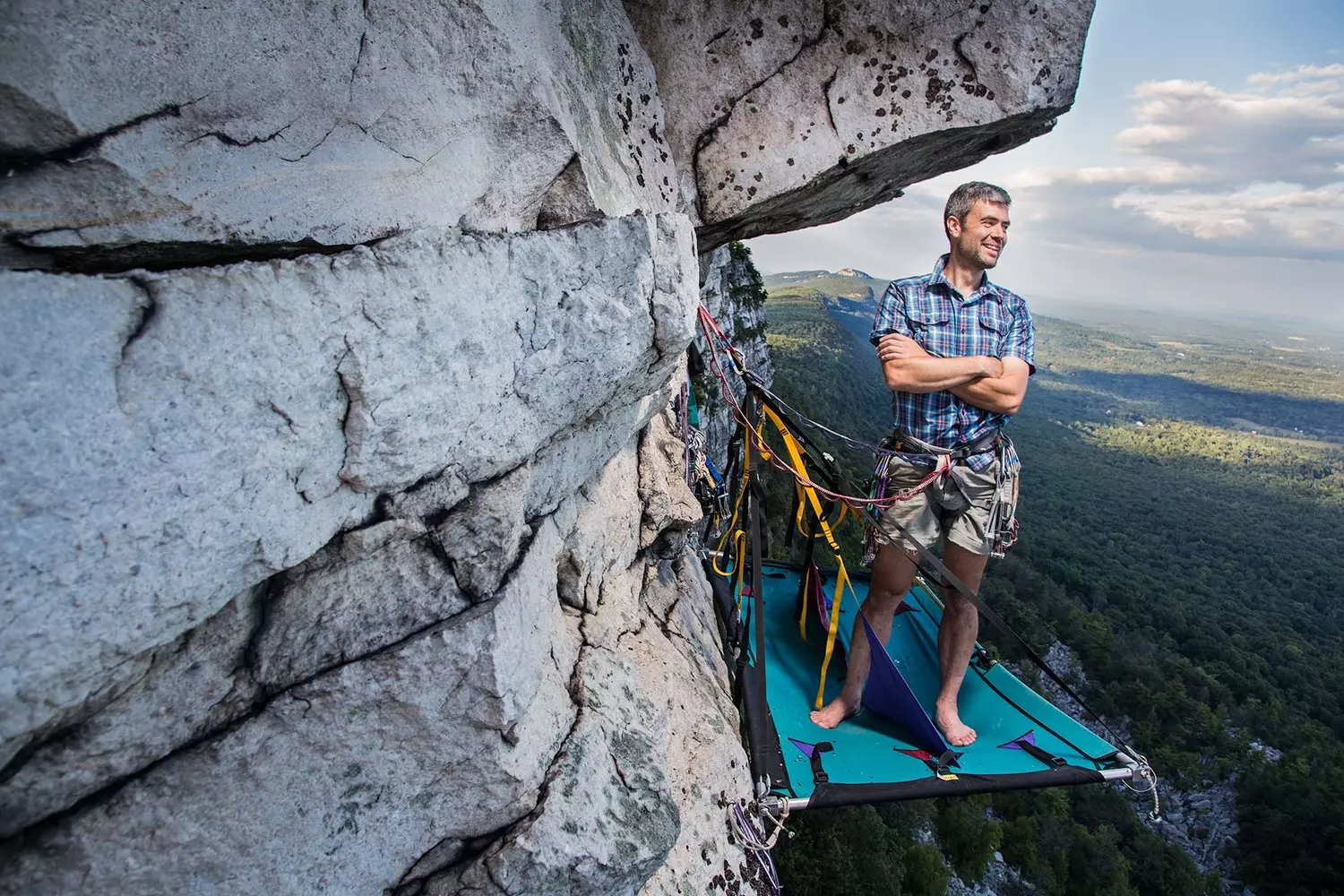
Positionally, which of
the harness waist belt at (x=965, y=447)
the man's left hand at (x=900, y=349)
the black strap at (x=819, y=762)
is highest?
the man's left hand at (x=900, y=349)

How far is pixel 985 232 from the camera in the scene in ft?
10.1

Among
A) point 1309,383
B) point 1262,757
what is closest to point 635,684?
point 1262,757

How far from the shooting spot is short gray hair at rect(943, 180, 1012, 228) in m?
3.12

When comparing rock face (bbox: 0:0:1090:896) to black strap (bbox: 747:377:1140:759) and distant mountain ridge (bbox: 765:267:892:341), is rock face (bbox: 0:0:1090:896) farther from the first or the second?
distant mountain ridge (bbox: 765:267:892:341)

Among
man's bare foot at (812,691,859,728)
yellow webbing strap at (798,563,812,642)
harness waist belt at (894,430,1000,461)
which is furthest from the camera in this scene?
yellow webbing strap at (798,563,812,642)

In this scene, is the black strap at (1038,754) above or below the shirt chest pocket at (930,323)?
below

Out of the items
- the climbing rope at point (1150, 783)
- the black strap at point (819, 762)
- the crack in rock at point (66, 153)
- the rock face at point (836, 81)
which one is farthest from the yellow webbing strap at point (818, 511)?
the crack in rock at point (66, 153)

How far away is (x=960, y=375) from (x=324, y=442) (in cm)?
253

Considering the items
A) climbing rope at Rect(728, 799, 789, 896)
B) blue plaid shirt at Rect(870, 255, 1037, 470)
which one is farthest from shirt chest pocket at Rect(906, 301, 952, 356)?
climbing rope at Rect(728, 799, 789, 896)

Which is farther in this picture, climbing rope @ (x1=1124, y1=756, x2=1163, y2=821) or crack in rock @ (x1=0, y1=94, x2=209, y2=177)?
climbing rope @ (x1=1124, y1=756, x2=1163, y2=821)

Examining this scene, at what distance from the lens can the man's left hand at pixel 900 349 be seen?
122 inches

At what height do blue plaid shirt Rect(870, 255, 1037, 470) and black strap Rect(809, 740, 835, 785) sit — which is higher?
blue plaid shirt Rect(870, 255, 1037, 470)

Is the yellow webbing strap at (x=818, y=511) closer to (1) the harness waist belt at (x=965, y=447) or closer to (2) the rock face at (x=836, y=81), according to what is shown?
(1) the harness waist belt at (x=965, y=447)

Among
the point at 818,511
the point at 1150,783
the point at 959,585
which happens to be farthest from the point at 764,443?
the point at 1150,783
